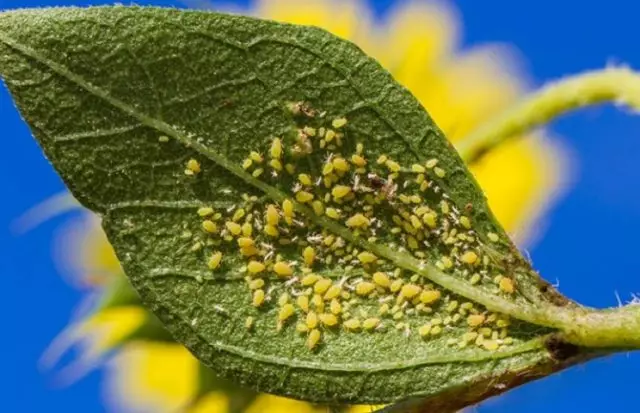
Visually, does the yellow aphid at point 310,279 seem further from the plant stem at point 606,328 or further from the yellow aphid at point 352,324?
the plant stem at point 606,328

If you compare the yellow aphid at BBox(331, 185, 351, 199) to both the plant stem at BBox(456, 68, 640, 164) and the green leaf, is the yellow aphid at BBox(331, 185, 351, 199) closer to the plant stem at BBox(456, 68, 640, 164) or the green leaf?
the green leaf

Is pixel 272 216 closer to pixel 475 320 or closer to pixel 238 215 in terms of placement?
pixel 238 215

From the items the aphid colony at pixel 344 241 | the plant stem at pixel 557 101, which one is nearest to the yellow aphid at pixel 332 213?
the aphid colony at pixel 344 241

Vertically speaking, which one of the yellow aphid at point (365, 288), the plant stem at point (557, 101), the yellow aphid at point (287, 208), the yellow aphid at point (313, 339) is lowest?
the yellow aphid at point (313, 339)

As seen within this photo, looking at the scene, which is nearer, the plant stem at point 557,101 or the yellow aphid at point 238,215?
the yellow aphid at point 238,215

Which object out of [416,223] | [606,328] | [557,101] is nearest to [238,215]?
[416,223]

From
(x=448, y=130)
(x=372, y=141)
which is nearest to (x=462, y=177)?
(x=372, y=141)

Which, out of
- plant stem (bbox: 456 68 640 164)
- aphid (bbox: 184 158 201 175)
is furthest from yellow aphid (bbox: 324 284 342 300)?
plant stem (bbox: 456 68 640 164)

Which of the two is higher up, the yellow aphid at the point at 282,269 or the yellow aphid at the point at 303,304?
the yellow aphid at the point at 282,269
